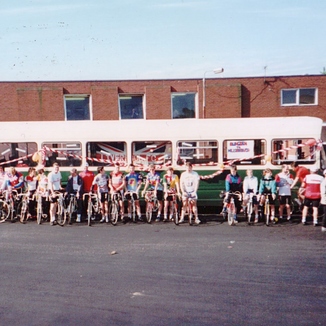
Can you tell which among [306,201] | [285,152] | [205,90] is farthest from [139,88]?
[306,201]

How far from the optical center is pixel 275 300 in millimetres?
5984

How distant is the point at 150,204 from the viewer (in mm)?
12273

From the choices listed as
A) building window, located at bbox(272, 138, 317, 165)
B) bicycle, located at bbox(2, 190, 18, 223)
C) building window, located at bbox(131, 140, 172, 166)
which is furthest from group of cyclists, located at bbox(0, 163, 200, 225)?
building window, located at bbox(272, 138, 317, 165)

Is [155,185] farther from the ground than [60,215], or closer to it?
farther from the ground

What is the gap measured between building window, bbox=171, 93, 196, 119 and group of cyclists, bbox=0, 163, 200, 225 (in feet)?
38.7

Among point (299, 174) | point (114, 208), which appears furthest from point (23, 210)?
point (299, 174)

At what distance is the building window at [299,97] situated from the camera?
79.0ft

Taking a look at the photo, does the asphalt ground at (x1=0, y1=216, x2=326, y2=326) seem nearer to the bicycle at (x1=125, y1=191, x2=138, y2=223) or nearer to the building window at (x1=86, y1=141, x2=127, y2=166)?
the bicycle at (x1=125, y1=191, x2=138, y2=223)

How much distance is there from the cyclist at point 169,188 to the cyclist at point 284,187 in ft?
9.97

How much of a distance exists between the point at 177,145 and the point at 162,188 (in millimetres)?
1649

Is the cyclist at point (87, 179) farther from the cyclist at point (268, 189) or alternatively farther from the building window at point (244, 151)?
the cyclist at point (268, 189)

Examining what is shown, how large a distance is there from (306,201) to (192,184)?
3.34m

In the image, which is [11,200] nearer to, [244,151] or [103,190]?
[103,190]

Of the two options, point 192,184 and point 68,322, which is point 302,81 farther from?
point 68,322
